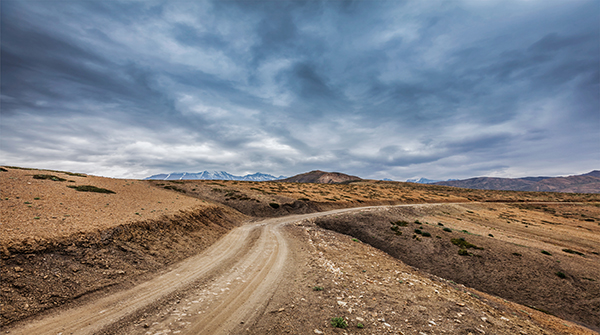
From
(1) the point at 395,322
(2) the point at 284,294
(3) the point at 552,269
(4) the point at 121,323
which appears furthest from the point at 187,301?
(3) the point at 552,269

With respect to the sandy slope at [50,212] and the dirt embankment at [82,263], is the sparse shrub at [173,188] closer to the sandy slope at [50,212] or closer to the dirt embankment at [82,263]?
the sandy slope at [50,212]

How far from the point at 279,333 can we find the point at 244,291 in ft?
14.0

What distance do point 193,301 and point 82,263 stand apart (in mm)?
7644

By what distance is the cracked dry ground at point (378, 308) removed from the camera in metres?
9.41

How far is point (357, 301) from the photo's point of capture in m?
11.5

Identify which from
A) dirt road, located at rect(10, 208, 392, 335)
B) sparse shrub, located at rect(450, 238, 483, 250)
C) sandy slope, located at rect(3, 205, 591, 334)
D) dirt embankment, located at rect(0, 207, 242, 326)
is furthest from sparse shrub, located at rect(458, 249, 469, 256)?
dirt embankment, located at rect(0, 207, 242, 326)

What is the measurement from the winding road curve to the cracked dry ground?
→ 1.16 metres

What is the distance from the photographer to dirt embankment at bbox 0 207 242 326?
386 inches

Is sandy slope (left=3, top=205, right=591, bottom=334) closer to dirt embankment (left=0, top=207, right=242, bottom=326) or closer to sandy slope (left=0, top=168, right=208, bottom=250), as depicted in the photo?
dirt embankment (left=0, top=207, right=242, bottom=326)

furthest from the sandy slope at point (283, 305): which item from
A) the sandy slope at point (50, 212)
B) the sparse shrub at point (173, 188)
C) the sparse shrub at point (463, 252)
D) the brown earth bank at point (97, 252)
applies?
the sparse shrub at point (173, 188)

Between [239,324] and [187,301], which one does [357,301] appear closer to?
[239,324]

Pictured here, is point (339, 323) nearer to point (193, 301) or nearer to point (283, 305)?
point (283, 305)

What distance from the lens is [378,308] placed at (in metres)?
10.8

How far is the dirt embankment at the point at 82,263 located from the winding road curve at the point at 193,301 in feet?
3.88
